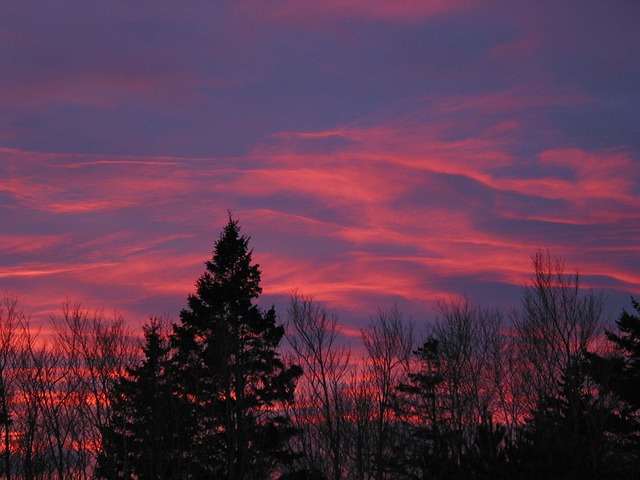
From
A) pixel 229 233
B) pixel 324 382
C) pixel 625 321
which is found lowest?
pixel 324 382

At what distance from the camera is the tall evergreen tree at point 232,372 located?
105ft

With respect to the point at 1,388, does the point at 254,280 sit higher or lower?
higher

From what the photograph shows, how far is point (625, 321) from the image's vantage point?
131 ft

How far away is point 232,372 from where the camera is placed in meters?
34.3

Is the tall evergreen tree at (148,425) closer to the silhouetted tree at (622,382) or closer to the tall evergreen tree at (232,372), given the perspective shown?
the tall evergreen tree at (232,372)

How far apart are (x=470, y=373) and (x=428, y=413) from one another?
369 cm

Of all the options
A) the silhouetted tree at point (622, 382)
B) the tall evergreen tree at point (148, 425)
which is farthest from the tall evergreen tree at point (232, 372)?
the silhouetted tree at point (622, 382)

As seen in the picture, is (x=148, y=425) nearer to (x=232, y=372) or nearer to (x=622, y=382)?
(x=232, y=372)

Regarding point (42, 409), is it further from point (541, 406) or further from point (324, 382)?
point (541, 406)

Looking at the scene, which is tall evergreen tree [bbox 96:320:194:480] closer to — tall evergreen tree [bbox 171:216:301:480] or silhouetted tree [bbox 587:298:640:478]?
tall evergreen tree [bbox 171:216:301:480]

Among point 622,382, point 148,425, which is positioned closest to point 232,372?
point 148,425

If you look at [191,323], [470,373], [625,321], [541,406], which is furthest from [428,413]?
[191,323]

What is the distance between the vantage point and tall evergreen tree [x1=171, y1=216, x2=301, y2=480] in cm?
3190

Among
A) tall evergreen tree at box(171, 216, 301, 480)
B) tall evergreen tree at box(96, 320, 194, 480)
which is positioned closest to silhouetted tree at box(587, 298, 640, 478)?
tall evergreen tree at box(171, 216, 301, 480)
